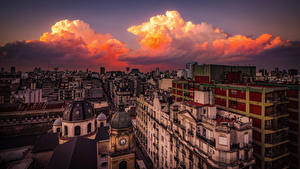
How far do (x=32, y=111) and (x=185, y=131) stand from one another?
7296 cm

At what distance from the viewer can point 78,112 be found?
44.6 meters

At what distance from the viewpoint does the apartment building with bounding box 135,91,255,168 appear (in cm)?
2069

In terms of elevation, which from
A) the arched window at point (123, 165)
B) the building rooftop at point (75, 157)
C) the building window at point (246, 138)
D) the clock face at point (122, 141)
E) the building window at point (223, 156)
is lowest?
the arched window at point (123, 165)

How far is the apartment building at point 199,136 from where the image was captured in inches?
814

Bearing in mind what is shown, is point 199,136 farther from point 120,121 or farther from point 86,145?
point 86,145

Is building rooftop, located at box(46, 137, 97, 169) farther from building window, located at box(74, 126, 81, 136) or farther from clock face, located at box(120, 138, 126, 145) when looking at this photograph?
building window, located at box(74, 126, 81, 136)

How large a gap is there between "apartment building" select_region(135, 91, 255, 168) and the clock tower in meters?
9.83

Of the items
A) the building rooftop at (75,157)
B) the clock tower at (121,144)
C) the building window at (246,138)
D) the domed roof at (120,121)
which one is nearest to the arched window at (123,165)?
the clock tower at (121,144)

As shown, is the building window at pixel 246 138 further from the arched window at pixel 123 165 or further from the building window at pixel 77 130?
the building window at pixel 77 130

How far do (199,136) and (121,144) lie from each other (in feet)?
50.9

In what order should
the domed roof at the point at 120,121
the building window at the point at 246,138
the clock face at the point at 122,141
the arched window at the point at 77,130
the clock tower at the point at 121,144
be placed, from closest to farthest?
the building window at the point at 246,138 → the clock tower at the point at 121,144 → the clock face at the point at 122,141 → the domed roof at the point at 120,121 → the arched window at the point at 77,130

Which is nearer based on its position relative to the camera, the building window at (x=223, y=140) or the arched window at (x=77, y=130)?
the building window at (x=223, y=140)

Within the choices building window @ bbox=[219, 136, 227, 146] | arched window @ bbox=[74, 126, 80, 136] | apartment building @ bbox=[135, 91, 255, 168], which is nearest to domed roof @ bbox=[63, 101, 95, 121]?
arched window @ bbox=[74, 126, 80, 136]

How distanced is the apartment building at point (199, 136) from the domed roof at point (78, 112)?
2076 centimetres
